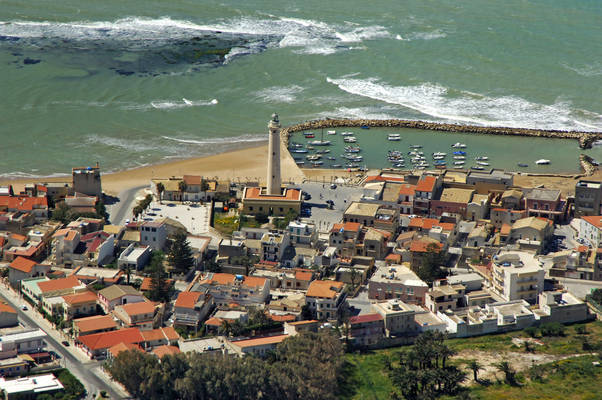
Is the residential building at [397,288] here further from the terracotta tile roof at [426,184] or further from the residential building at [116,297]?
the residential building at [116,297]

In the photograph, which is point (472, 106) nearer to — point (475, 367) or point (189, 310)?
point (475, 367)

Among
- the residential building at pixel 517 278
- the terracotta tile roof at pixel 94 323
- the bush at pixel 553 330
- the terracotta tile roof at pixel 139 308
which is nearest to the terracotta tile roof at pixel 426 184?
the residential building at pixel 517 278

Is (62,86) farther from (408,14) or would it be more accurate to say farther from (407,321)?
(407,321)

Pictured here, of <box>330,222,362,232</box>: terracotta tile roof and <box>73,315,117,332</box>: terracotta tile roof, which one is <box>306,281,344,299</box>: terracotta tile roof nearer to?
<box>330,222,362,232</box>: terracotta tile roof

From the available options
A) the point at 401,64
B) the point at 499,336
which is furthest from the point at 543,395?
the point at 401,64

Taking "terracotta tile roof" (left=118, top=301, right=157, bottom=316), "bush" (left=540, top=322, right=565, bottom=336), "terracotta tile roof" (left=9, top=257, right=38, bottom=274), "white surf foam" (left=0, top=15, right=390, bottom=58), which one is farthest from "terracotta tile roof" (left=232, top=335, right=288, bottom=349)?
"white surf foam" (left=0, top=15, right=390, bottom=58)

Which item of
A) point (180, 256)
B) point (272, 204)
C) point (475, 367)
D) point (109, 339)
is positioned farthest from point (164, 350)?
point (272, 204)

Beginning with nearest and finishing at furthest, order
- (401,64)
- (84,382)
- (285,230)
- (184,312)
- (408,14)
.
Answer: (84,382), (184,312), (285,230), (401,64), (408,14)
